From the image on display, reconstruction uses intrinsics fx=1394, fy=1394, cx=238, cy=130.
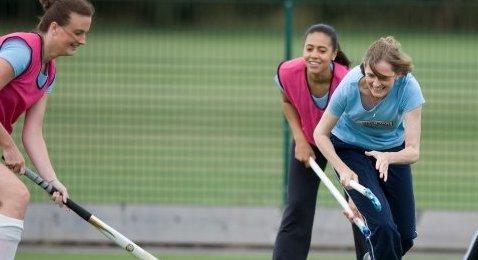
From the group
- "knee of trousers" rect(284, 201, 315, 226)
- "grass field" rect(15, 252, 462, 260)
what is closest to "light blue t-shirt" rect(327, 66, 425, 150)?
"knee of trousers" rect(284, 201, 315, 226)

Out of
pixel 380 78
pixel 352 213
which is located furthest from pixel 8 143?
pixel 380 78

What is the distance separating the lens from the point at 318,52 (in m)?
7.88

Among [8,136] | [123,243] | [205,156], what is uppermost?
[8,136]

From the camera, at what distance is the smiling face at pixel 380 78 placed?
7.17 meters

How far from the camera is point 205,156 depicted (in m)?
14.2

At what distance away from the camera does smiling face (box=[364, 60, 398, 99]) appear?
7172mm

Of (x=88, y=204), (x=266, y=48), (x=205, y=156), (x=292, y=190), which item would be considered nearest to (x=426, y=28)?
(x=266, y=48)

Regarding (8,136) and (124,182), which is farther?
(124,182)

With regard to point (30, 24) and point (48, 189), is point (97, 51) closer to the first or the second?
point (30, 24)

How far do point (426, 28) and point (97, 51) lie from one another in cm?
350

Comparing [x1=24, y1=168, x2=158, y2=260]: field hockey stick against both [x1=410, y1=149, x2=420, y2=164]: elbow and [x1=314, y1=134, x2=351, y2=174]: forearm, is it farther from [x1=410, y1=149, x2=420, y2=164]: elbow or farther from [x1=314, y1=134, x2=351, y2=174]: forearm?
[x1=410, y1=149, x2=420, y2=164]: elbow

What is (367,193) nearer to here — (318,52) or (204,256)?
(318,52)

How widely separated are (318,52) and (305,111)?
438 millimetres

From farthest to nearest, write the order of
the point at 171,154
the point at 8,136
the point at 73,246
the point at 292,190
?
1. the point at 171,154
2. the point at 73,246
3. the point at 292,190
4. the point at 8,136
